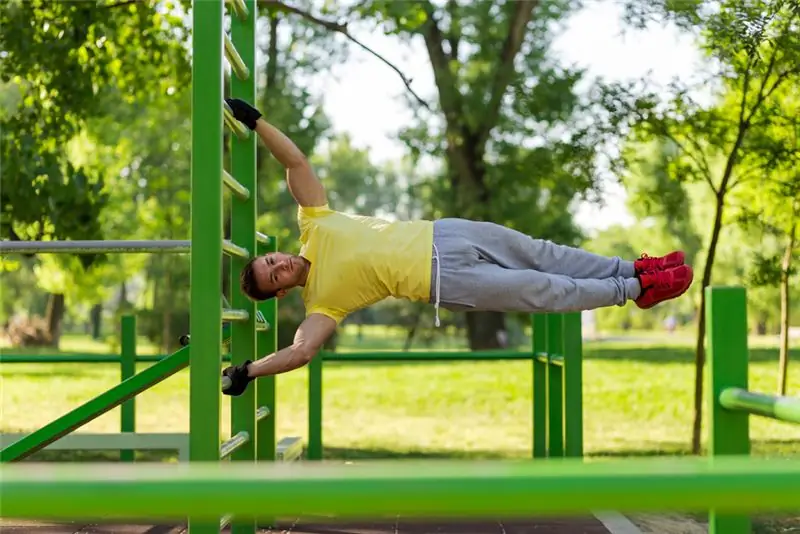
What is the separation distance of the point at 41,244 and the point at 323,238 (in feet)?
4.15

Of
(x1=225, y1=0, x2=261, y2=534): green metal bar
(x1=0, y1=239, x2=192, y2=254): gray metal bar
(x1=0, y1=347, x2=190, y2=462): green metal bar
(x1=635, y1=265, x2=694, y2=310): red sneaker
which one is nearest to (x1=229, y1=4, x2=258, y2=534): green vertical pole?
(x1=225, y1=0, x2=261, y2=534): green metal bar

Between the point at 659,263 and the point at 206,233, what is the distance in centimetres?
186

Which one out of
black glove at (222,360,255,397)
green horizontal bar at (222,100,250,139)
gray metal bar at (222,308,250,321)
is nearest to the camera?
gray metal bar at (222,308,250,321)

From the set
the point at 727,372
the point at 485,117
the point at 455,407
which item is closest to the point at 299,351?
the point at 727,372

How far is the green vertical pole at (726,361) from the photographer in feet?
6.82

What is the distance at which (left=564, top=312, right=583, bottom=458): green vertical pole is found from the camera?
5754 mm

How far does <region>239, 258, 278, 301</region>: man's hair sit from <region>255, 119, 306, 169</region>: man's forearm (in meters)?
0.39

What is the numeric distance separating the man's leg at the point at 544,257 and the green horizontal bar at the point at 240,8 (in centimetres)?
108

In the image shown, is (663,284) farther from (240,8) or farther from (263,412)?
(240,8)

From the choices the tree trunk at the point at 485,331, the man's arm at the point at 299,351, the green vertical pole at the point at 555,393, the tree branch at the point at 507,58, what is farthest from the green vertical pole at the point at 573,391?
the tree trunk at the point at 485,331

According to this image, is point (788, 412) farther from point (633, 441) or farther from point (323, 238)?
point (633, 441)

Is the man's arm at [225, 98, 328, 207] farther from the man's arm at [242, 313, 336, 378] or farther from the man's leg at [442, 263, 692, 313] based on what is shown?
the man's leg at [442, 263, 692, 313]

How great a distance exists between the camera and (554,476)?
0.94 metres

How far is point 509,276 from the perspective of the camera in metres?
3.95
